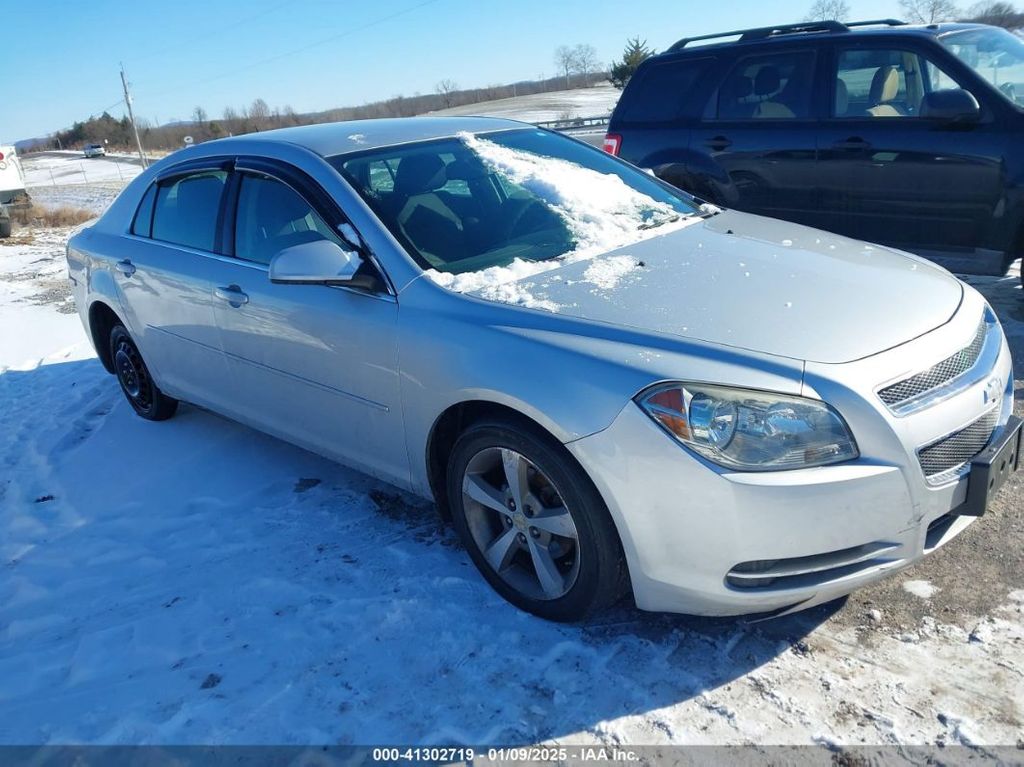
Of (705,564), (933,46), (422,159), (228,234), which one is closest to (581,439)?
(705,564)

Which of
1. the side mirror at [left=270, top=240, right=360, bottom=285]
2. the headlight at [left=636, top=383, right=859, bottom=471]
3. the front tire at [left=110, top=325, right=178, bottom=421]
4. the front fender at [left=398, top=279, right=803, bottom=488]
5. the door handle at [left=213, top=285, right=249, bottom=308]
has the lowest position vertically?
the front tire at [left=110, top=325, right=178, bottom=421]

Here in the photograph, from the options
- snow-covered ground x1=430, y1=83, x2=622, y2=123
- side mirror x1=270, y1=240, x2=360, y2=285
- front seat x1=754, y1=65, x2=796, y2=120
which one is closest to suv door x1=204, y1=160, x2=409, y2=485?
side mirror x1=270, y1=240, x2=360, y2=285

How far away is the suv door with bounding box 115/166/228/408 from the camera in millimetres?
4078

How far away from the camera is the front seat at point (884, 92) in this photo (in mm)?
5727

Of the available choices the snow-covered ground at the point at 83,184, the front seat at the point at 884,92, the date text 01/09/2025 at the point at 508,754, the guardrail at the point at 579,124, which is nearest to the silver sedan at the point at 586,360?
the date text 01/09/2025 at the point at 508,754

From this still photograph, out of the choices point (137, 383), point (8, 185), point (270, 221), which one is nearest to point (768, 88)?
point (270, 221)

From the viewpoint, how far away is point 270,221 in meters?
3.75

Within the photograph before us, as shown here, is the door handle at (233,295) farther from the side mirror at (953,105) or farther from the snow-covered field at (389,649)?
the side mirror at (953,105)

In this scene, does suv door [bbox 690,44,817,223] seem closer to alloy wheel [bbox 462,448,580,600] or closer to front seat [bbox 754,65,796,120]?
front seat [bbox 754,65,796,120]

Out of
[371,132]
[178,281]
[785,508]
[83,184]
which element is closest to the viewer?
[785,508]

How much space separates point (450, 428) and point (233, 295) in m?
1.43

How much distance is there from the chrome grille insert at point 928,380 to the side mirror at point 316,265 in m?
1.93

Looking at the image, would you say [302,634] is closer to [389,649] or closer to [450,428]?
[389,649]

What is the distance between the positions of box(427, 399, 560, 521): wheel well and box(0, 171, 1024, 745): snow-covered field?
346mm
